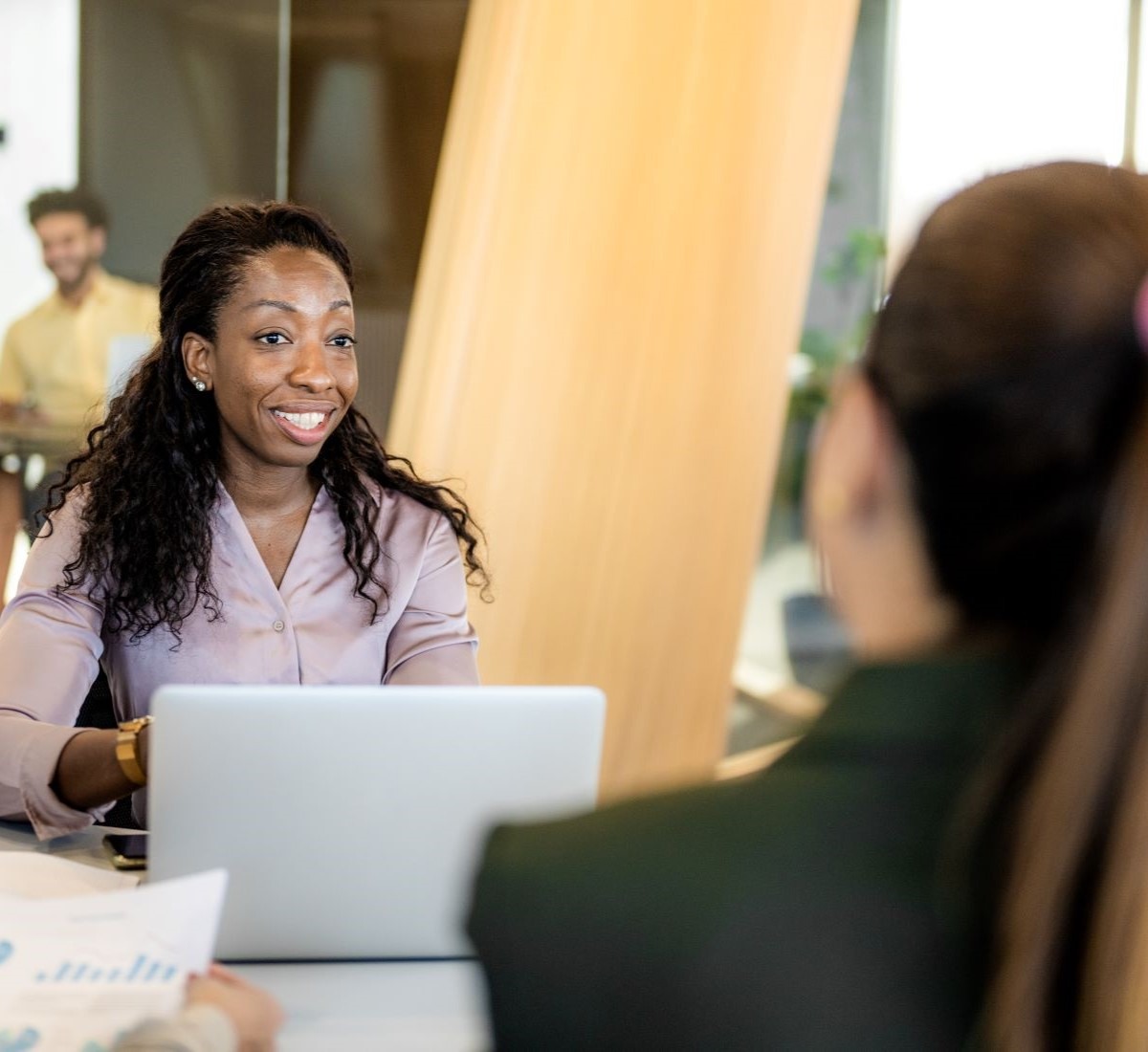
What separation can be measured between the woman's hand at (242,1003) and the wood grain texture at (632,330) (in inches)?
115

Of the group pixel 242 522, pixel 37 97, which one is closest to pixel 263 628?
pixel 242 522

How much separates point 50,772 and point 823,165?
3.03 metres

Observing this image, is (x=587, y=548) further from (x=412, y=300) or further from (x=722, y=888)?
(x=722, y=888)

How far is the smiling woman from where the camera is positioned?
2.02 meters

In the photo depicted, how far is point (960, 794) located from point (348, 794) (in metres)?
0.72

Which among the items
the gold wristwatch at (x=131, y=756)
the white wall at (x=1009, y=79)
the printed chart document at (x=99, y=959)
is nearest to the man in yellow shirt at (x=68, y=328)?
the white wall at (x=1009, y=79)

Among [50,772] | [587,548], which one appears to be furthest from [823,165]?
[50,772]

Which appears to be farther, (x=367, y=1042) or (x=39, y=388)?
(x=39, y=388)

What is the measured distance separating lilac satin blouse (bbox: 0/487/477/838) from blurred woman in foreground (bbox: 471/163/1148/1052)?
1277 mm

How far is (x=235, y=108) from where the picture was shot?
5.20 m

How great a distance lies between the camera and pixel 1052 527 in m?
0.67

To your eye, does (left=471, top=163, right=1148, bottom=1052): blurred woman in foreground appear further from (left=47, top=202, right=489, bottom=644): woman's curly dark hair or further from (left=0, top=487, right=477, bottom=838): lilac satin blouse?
(left=47, top=202, right=489, bottom=644): woman's curly dark hair

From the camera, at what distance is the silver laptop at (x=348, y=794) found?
1.26 m

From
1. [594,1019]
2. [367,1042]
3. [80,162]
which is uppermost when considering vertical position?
[80,162]
